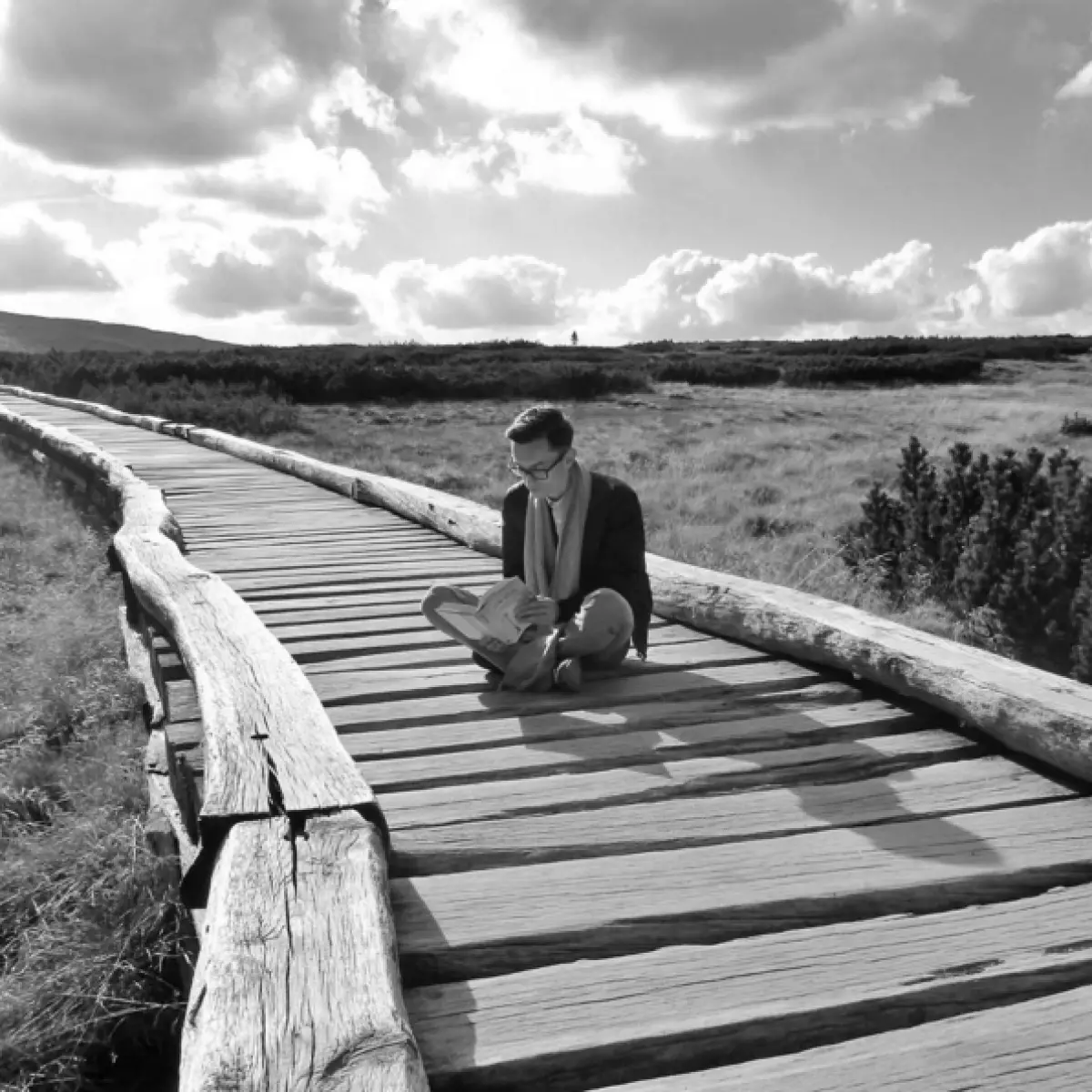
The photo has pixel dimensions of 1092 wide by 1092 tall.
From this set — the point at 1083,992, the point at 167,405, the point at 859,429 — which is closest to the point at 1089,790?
the point at 1083,992

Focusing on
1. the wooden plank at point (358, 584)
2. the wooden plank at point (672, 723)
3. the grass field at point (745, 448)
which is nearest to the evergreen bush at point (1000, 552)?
the grass field at point (745, 448)

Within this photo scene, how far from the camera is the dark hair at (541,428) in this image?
3.48 meters

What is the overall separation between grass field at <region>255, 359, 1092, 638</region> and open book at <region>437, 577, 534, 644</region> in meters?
4.55

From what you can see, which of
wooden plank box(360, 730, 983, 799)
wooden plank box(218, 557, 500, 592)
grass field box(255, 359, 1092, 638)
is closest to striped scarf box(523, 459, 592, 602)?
wooden plank box(360, 730, 983, 799)

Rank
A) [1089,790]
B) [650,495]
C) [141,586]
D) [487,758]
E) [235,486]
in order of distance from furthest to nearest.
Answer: [650,495] → [235,486] → [141,586] → [487,758] → [1089,790]

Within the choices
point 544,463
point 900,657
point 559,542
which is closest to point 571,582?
point 559,542

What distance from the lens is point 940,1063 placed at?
1.80 meters

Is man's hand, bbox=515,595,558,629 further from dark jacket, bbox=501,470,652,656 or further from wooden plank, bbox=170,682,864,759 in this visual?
wooden plank, bbox=170,682,864,759

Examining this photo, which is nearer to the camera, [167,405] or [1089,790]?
[1089,790]

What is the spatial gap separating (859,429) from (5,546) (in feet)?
53.3

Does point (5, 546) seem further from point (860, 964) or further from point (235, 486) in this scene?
point (860, 964)

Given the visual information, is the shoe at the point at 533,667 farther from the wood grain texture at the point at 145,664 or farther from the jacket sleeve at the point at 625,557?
the wood grain texture at the point at 145,664

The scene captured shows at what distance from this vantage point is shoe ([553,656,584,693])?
3.69 metres

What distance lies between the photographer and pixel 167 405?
2258 cm
